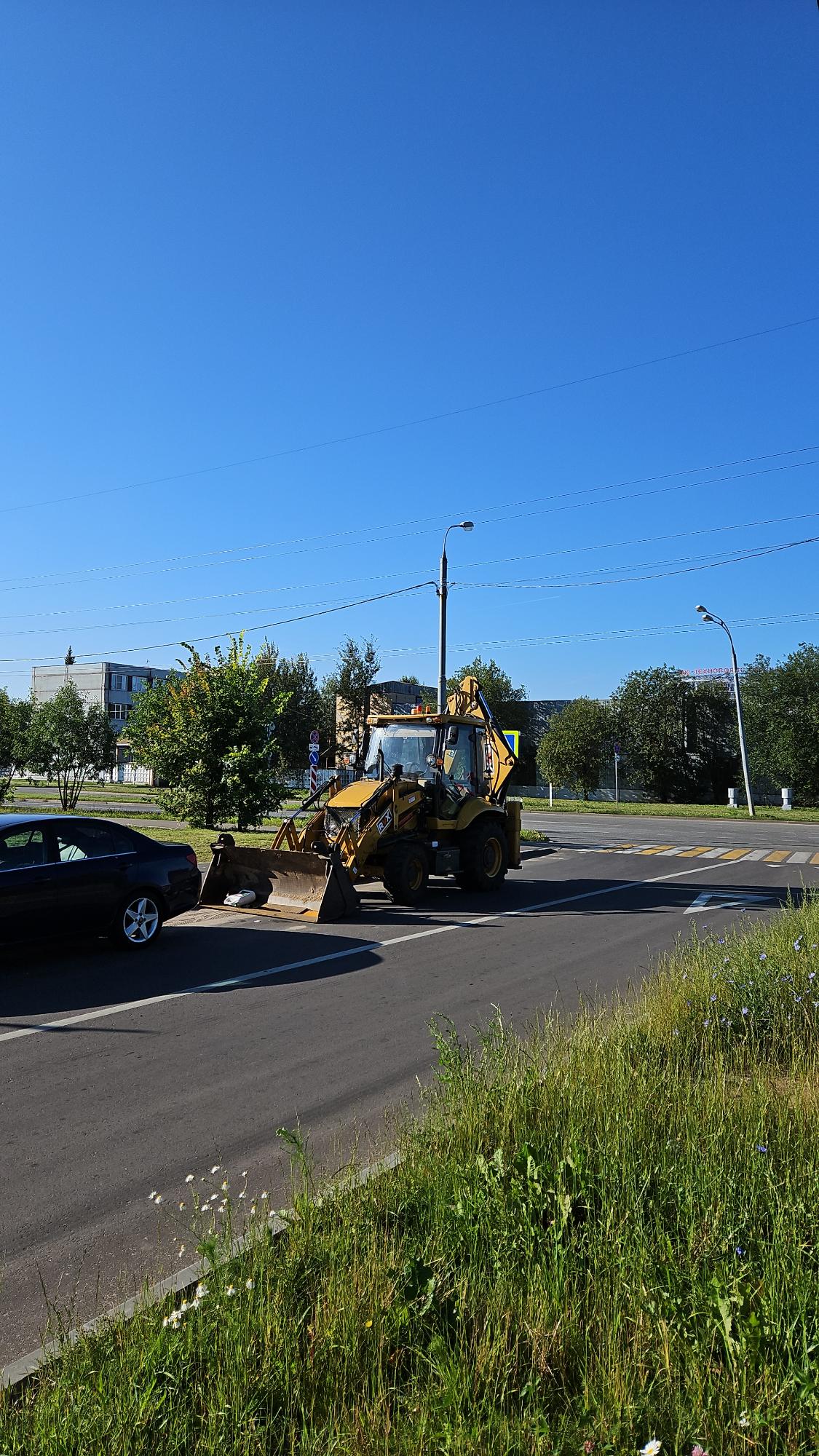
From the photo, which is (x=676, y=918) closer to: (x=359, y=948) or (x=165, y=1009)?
(x=359, y=948)

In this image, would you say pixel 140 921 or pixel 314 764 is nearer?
pixel 140 921

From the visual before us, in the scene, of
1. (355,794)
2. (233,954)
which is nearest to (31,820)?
(233,954)

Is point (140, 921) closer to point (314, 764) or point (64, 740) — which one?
point (314, 764)

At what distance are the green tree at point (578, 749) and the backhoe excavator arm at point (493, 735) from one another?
38623mm

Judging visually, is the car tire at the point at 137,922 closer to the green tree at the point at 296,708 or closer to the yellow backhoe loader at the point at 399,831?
the yellow backhoe loader at the point at 399,831

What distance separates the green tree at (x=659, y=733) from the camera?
5881 cm

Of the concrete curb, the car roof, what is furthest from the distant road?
the concrete curb

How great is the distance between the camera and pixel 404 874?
554 inches

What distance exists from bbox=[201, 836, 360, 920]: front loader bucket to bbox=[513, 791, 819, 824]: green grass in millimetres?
30134

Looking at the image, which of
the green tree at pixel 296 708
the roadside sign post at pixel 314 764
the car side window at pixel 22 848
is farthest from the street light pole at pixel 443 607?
the green tree at pixel 296 708

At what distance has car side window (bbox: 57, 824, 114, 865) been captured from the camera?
31.4ft

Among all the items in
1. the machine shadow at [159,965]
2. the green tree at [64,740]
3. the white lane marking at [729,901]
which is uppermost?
the green tree at [64,740]

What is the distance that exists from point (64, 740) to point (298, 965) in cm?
3111

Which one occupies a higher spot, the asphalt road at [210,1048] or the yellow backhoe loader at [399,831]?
the yellow backhoe loader at [399,831]
